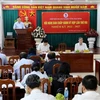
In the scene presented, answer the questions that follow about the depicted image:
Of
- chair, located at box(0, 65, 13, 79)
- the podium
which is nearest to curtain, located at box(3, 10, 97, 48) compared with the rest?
the podium

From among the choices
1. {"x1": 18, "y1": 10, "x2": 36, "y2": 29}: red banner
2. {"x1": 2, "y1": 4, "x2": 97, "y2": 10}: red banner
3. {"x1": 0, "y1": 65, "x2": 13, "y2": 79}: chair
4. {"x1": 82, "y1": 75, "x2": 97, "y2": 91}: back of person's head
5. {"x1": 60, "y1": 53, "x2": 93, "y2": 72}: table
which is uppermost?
{"x1": 2, "y1": 4, "x2": 97, "y2": 10}: red banner

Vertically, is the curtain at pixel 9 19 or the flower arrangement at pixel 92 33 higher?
the curtain at pixel 9 19

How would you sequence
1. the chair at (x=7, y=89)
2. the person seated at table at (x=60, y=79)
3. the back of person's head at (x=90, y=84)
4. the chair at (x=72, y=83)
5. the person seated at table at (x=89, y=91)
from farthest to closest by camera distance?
the person seated at table at (x=60, y=79) < the chair at (x=72, y=83) < the chair at (x=7, y=89) < the back of person's head at (x=90, y=84) < the person seated at table at (x=89, y=91)

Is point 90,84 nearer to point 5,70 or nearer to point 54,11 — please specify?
point 5,70

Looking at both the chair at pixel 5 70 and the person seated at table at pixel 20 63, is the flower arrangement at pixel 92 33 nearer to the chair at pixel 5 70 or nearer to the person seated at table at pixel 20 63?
the person seated at table at pixel 20 63

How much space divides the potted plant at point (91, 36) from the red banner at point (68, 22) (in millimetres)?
516

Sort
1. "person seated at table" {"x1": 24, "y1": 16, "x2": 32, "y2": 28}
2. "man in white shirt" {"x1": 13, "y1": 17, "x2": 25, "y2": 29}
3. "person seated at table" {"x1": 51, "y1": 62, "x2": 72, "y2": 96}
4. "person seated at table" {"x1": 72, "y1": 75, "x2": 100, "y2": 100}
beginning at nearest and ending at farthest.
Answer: "person seated at table" {"x1": 72, "y1": 75, "x2": 100, "y2": 100} < "person seated at table" {"x1": 51, "y1": 62, "x2": 72, "y2": 96} < "man in white shirt" {"x1": 13, "y1": 17, "x2": 25, "y2": 29} < "person seated at table" {"x1": 24, "y1": 16, "x2": 32, "y2": 28}

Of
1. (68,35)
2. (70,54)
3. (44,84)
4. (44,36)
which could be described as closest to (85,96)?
(44,84)

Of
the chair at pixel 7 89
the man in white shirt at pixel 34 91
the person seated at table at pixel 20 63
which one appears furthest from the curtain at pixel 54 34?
the man in white shirt at pixel 34 91

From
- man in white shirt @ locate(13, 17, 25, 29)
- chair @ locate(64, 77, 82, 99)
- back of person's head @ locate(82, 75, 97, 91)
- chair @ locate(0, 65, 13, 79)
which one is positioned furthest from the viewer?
man in white shirt @ locate(13, 17, 25, 29)

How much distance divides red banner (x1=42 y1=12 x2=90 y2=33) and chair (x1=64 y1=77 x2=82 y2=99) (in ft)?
34.2

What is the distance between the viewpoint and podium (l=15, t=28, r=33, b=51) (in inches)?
518

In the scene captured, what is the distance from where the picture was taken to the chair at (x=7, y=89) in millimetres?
3771

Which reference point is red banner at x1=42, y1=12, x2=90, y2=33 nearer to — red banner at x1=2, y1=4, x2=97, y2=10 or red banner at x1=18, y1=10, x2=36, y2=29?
red banner at x1=2, y1=4, x2=97, y2=10
